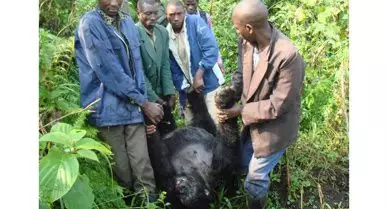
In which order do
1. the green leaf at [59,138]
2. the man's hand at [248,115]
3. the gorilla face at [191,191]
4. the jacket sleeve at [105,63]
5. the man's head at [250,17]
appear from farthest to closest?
the gorilla face at [191,191] < the man's hand at [248,115] < the jacket sleeve at [105,63] < the man's head at [250,17] < the green leaf at [59,138]

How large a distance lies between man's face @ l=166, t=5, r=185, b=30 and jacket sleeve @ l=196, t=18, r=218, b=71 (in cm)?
17

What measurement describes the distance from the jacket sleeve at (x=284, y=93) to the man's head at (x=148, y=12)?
1.03 metres

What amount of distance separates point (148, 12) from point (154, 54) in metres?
0.29

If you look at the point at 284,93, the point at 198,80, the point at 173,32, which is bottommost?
the point at 198,80

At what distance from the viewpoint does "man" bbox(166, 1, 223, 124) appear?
4.30 m

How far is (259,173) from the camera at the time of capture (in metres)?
3.38

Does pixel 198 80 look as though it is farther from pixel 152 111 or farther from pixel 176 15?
pixel 152 111

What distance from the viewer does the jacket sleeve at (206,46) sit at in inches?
172

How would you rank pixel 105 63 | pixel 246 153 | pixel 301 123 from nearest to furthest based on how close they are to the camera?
pixel 105 63 → pixel 246 153 → pixel 301 123

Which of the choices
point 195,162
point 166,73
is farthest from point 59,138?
point 166,73

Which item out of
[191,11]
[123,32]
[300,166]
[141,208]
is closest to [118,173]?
[141,208]

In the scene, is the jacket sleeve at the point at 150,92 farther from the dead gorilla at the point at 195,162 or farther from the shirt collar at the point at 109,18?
the shirt collar at the point at 109,18

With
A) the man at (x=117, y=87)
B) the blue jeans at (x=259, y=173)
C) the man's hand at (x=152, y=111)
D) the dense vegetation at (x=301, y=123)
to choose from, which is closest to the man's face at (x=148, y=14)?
the man at (x=117, y=87)
